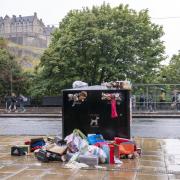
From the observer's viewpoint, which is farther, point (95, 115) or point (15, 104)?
point (15, 104)

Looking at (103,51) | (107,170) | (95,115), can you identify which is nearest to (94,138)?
(95,115)

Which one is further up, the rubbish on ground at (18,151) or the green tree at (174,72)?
the green tree at (174,72)

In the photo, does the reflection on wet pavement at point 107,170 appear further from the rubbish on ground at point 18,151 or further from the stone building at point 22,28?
the stone building at point 22,28

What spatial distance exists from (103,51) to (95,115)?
2899cm

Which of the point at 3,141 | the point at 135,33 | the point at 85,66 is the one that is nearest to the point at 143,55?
the point at 135,33

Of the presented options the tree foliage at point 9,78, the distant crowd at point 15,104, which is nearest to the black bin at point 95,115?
the distant crowd at point 15,104

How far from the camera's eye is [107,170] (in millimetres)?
8227

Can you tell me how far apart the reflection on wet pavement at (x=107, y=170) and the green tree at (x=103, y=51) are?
28.9m

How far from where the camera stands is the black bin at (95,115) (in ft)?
35.1

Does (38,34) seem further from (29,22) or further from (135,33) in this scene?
(135,33)

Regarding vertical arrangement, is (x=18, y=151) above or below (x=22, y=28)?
below

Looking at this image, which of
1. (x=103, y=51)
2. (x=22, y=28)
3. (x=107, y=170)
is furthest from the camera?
(x=22, y=28)

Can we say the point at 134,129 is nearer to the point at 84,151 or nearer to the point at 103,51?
the point at 84,151

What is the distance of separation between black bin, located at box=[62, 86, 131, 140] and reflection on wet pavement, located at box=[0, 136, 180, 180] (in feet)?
2.90
